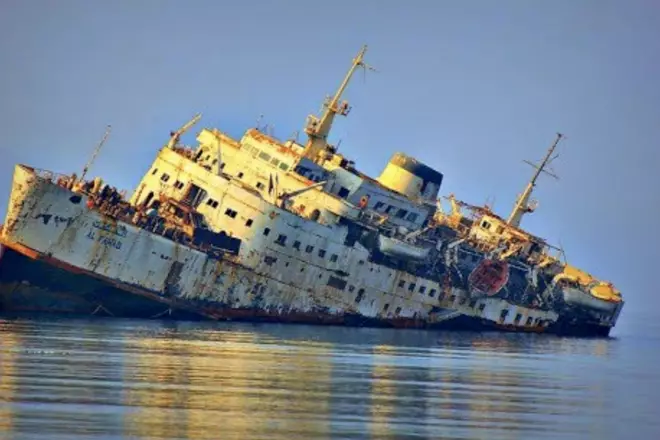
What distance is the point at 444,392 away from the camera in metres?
38.9

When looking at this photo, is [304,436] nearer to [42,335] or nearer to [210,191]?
[42,335]

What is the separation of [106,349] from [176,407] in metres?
12.3

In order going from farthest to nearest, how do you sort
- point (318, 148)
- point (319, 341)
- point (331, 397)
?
1. point (318, 148)
2. point (319, 341)
3. point (331, 397)

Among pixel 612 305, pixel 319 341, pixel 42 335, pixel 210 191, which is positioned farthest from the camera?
pixel 612 305

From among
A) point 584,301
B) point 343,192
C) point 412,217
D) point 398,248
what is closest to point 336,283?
point 398,248

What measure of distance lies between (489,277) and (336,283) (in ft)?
33.5

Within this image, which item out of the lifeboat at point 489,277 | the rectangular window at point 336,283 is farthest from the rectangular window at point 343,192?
the lifeboat at point 489,277

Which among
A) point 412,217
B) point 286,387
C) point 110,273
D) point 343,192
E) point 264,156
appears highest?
point 412,217

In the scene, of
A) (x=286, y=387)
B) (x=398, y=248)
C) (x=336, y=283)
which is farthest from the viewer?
(x=398, y=248)

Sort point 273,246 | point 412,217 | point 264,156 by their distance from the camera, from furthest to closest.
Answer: point 412,217, point 264,156, point 273,246

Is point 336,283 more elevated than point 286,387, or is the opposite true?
point 336,283

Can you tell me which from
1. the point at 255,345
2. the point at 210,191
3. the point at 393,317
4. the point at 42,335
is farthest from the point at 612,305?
the point at 42,335

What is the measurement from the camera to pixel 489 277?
232 ft

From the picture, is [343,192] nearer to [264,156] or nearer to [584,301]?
[264,156]
